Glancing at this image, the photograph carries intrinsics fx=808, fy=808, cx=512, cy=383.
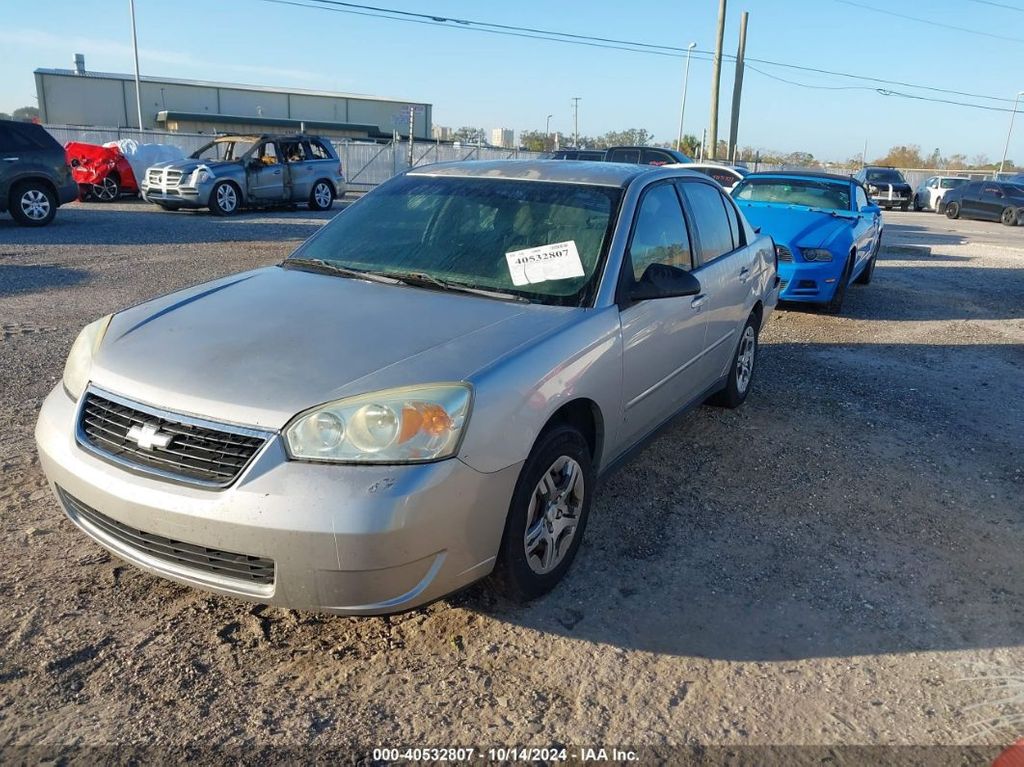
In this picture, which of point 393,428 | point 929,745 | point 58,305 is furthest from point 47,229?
point 929,745

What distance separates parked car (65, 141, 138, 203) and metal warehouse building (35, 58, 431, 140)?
31500 mm

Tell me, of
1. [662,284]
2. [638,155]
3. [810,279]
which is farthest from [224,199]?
[662,284]

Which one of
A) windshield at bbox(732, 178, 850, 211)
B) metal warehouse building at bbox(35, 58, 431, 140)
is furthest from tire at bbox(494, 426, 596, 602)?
metal warehouse building at bbox(35, 58, 431, 140)

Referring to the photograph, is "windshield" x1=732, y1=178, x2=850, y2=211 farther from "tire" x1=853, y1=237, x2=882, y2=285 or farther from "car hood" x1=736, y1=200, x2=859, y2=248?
"tire" x1=853, y1=237, x2=882, y2=285

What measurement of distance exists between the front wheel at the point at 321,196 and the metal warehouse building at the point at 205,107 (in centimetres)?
3138

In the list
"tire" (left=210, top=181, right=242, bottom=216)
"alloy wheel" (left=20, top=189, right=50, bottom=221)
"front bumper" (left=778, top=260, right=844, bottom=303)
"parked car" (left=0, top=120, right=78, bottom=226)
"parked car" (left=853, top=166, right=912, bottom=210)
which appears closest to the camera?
"front bumper" (left=778, top=260, right=844, bottom=303)

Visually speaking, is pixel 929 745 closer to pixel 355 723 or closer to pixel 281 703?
pixel 355 723

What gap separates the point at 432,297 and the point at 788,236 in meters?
6.64

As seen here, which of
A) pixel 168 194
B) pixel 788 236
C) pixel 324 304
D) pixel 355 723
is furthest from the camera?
pixel 168 194

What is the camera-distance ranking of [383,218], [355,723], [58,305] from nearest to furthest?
[355,723]
[383,218]
[58,305]

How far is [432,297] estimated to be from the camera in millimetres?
3428

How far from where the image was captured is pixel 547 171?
4.16m

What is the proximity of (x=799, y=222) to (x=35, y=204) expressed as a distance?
1218 cm

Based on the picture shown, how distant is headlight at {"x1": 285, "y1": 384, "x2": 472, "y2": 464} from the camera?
249 centimetres
